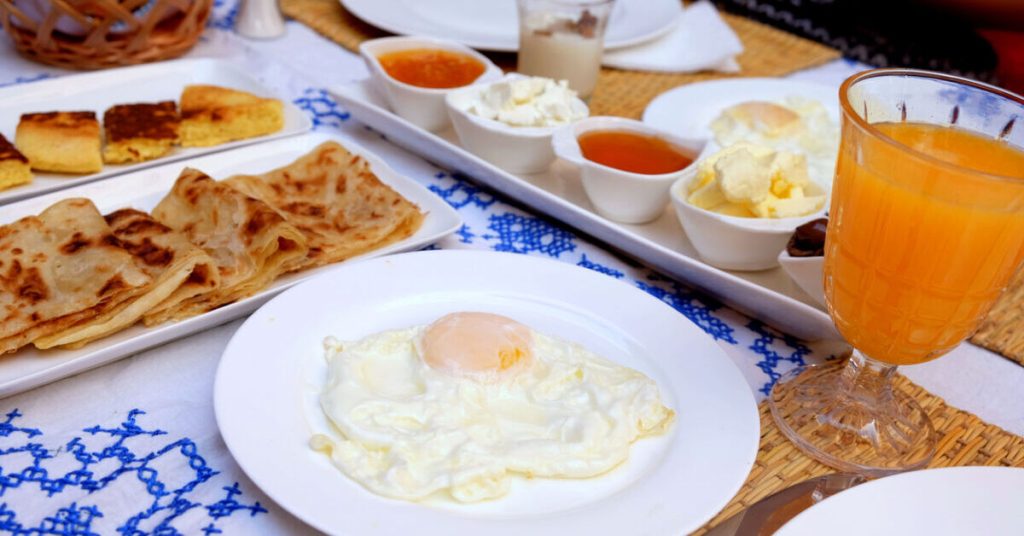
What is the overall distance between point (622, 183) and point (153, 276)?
3.57ft

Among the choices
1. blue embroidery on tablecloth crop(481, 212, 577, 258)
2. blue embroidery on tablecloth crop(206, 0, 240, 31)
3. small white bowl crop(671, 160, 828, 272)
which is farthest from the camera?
blue embroidery on tablecloth crop(206, 0, 240, 31)

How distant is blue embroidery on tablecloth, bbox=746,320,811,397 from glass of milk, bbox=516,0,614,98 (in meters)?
1.23

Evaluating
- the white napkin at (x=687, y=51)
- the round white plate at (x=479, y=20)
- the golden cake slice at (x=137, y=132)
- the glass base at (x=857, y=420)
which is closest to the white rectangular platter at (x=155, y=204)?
the golden cake slice at (x=137, y=132)

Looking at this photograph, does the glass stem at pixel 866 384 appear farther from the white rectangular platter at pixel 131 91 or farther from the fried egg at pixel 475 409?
the white rectangular platter at pixel 131 91

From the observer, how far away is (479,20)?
346 cm

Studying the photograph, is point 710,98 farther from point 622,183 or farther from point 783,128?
point 622,183

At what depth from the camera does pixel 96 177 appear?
2186 millimetres

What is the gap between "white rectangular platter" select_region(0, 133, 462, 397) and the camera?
1556mm

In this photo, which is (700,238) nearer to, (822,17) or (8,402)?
(8,402)

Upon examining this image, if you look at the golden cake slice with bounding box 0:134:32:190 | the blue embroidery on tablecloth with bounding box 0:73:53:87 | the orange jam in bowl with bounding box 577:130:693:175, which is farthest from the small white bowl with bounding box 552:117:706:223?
the blue embroidery on tablecloth with bounding box 0:73:53:87

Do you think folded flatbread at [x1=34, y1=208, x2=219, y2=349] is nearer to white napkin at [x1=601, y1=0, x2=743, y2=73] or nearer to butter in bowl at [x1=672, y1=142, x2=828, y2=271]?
butter in bowl at [x1=672, y1=142, x2=828, y2=271]

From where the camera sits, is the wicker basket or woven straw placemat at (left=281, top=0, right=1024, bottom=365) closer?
the wicker basket

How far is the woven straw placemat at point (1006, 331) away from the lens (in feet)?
6.48

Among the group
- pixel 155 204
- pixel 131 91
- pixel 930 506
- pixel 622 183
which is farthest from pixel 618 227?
pixel 131 91
